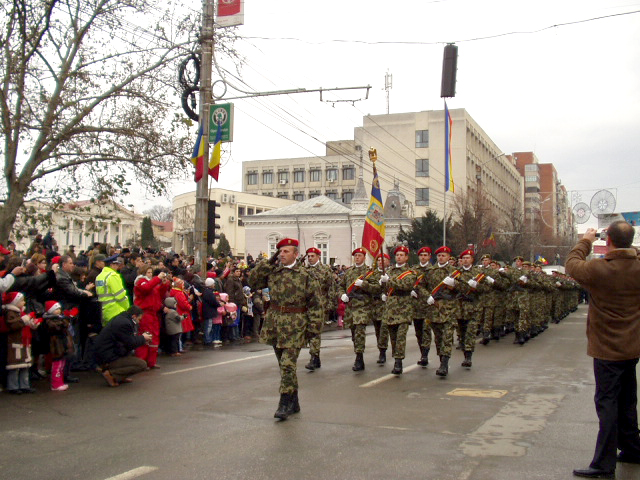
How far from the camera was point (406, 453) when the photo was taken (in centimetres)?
591

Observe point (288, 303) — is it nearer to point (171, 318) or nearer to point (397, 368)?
point (397, 368)

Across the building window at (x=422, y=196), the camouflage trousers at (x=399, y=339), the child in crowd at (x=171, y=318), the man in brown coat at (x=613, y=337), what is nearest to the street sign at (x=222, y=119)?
the child in crowd at (x=171, y=318)

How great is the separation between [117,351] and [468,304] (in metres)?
6.48

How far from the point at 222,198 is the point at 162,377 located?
77989 mm

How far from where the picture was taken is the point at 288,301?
25.2 ft

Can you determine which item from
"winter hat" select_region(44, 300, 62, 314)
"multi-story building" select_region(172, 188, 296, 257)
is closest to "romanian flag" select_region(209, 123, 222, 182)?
"winter hat" select_region(44, 300, 62, 314)

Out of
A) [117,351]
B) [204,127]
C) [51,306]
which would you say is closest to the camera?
[51,306]

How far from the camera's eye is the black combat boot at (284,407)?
7.27m

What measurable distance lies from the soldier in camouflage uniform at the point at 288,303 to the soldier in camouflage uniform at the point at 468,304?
4.85 m

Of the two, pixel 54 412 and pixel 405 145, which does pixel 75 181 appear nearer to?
pixel 54 412

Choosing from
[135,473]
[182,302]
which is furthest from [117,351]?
[135,473]

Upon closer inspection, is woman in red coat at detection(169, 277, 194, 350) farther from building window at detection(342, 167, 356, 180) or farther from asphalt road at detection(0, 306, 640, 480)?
building window at detection(342, 167, 356, 180)

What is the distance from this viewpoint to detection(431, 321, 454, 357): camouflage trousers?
35.6 ft

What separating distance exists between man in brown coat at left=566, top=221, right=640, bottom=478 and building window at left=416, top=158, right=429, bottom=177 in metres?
71.2
